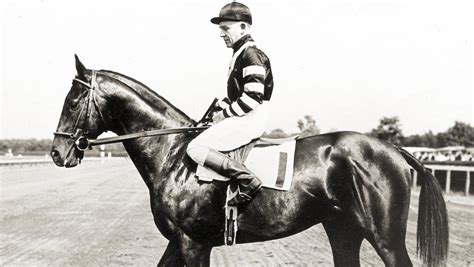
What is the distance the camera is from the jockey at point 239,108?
4828mm

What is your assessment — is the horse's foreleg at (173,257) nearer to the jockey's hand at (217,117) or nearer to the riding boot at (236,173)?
the riding boot at (236,173)

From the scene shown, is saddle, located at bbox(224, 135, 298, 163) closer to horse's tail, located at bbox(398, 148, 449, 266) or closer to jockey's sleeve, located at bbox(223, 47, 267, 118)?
jockey's sleeve, located at bbox(223, 47, 267, 118)

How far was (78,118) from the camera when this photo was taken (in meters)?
5.08

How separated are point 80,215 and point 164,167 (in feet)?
29.9

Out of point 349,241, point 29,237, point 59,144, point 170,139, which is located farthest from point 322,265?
point 29,237

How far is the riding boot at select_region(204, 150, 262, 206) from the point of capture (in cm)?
484

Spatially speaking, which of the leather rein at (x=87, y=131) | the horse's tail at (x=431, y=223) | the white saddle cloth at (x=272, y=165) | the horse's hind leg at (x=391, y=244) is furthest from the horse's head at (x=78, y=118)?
the horse's tail at (x=431, y=223)

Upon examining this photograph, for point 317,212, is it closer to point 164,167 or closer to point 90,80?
point 164,167

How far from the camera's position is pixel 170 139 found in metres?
5.18

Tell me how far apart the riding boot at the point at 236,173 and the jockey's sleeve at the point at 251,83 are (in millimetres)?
376

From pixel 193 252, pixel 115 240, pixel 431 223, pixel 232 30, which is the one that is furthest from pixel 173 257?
pixel 115 240

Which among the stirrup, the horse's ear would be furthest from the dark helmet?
the stirrup

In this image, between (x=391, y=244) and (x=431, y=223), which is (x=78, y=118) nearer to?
(x=391, y=244)

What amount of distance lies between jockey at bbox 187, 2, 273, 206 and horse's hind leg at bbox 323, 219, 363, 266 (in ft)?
2.94
